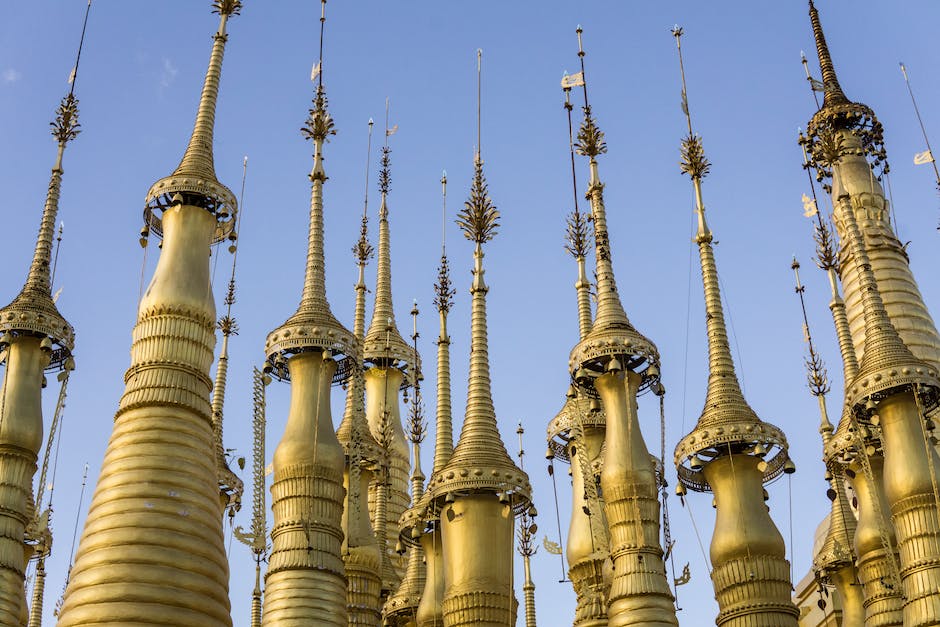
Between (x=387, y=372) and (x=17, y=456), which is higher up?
(x=387, y=372)

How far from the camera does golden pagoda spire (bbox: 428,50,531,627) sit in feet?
95.0

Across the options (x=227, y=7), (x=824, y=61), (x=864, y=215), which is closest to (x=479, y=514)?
(x=227, y=7)

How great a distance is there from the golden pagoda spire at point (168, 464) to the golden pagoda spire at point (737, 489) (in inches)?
504

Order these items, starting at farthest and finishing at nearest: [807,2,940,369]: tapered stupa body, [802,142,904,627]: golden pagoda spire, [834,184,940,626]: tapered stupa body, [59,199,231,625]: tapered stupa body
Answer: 1. [807,2,940,369]: tapered stupa body
2. [802,142,904,627]: golden pagoda spire
3. [834,184,940,626]: tapered stupa body
4. [59,199,231,625]: tapered stupa body

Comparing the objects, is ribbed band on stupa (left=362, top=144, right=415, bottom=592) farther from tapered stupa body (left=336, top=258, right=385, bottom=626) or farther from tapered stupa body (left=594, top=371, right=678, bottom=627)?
tapered stupa body (left=594, top=371, right=678, bottom=627)

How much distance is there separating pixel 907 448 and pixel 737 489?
14.5 feet

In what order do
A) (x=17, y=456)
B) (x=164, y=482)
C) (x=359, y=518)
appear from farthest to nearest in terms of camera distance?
(x=359, y=518) → (x=17, y=456) → (x=164, y=482)

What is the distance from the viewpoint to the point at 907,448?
1211 inches

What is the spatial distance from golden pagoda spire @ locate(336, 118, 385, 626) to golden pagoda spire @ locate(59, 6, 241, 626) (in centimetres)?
596

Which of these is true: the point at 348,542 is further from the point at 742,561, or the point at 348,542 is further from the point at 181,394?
the point at 742,561

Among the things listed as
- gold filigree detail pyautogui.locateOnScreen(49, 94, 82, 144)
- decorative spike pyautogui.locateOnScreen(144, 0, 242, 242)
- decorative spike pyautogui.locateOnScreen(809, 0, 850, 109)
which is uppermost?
decorative spike pyautogui.locateOnScreen(809, 0, 850, 109)

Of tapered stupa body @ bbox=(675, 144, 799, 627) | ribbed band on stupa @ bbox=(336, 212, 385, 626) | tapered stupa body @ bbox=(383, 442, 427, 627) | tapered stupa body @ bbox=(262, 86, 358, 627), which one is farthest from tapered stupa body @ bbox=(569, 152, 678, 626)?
tapered stupa body @ bbox=(262, 86, 358, 627)

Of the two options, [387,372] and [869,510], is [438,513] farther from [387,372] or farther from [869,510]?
[387,372]

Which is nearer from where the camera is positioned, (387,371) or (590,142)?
(590,142)
